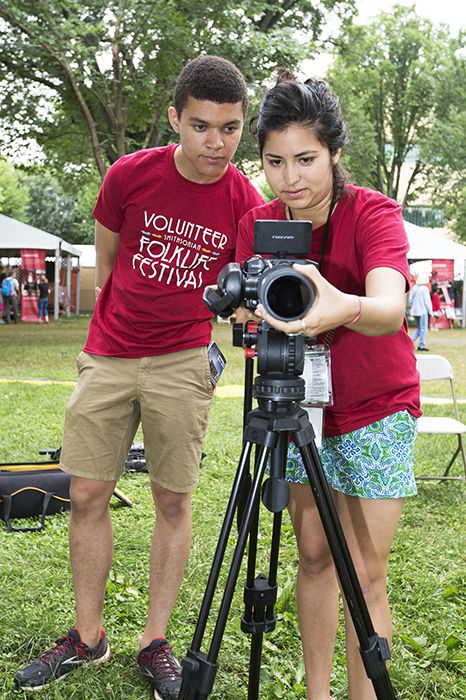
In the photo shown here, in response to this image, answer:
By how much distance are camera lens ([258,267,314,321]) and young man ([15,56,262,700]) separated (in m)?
1.08

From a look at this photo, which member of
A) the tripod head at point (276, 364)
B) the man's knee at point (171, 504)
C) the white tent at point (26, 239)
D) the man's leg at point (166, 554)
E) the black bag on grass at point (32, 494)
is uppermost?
the white tent at point (26, 239)

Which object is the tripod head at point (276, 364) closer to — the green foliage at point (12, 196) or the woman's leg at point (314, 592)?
the woman's leg at point (314, 592)

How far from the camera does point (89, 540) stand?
2.79m

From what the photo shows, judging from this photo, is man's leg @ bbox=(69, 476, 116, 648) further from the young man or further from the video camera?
the video camera

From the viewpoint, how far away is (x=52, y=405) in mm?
8438

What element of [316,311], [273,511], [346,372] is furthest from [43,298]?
[316,311]

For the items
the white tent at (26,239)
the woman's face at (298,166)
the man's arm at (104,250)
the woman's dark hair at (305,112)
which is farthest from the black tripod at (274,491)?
the white tent at (26,239)

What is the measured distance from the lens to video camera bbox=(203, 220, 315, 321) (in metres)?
1.63

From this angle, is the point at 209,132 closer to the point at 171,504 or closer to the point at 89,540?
the point at 171,504

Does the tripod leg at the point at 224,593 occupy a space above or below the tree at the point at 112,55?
below

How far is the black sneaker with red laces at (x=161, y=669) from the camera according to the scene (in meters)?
2.69

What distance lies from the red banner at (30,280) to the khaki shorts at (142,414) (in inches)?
815

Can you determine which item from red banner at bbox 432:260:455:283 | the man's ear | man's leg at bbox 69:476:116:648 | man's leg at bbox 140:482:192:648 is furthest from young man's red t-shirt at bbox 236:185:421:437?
red banner at bbox 432:260:455:283

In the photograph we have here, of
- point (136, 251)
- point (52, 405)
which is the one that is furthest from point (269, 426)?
point (52, 405)
